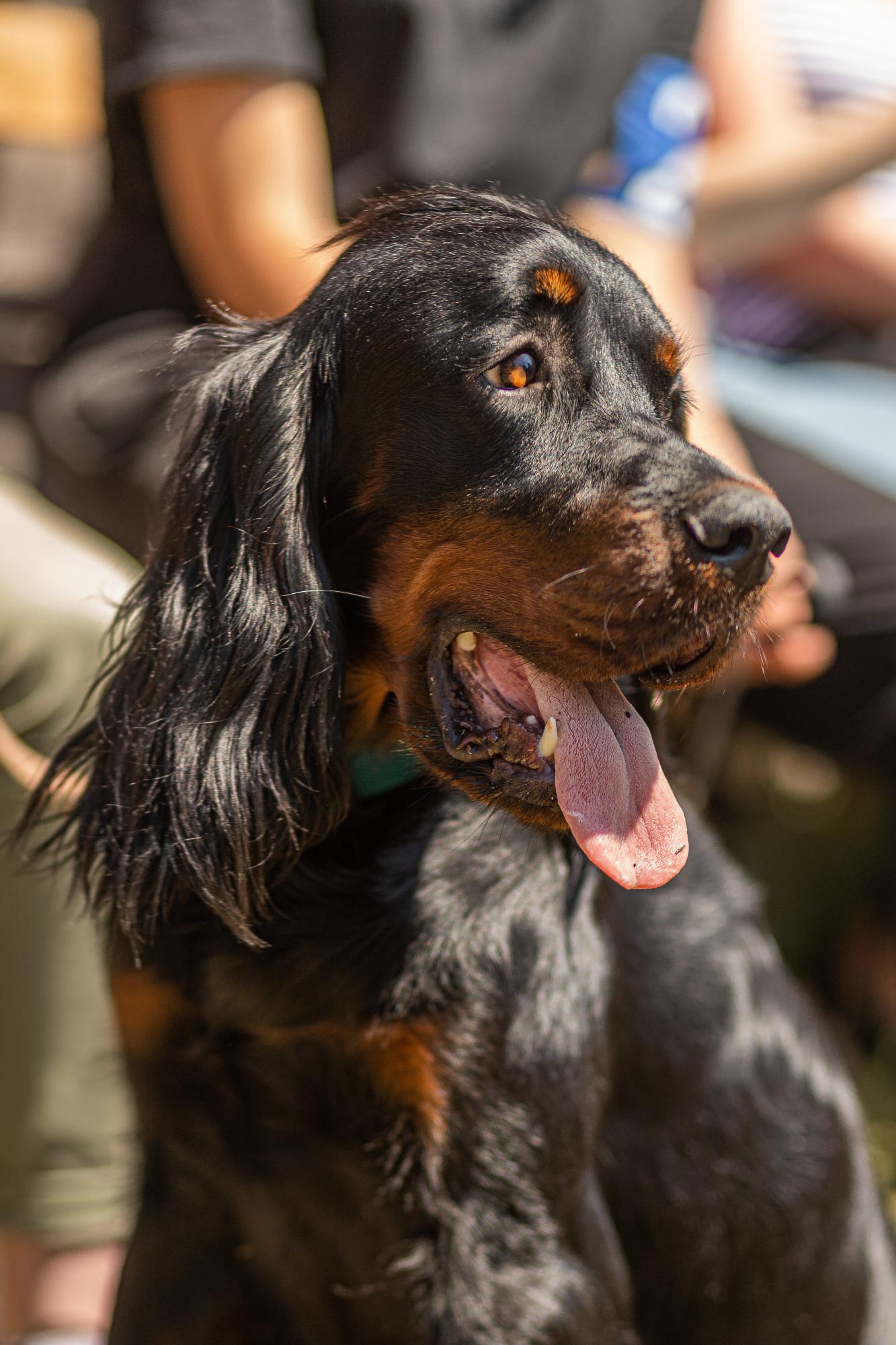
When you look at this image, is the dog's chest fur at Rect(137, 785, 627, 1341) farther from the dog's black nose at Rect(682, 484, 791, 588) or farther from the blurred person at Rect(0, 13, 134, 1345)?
the dog's black nose at Rect(682, 484, 791, 588)

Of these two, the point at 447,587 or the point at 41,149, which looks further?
the point at 41,149

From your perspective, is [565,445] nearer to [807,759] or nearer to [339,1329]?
[339,1329]

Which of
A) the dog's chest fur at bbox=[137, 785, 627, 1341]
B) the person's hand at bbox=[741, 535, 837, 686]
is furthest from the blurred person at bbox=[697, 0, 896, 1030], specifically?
the dog's chest fur at bbox=[137, 785, 627, 1341]

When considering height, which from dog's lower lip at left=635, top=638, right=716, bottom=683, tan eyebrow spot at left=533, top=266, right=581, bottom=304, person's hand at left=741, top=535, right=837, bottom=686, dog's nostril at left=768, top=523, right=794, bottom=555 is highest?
tan eyebrow spot at left=533, top=266, right=581, bottom=304

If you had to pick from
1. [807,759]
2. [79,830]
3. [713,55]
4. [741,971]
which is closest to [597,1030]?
[741,971]

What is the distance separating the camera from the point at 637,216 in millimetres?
3166

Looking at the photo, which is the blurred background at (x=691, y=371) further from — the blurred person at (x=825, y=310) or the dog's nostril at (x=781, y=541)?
the dog's nostril at (x=781, y=541)

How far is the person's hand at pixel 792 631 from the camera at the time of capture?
99.8 inches

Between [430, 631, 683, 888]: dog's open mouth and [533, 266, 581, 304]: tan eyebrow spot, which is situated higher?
[533, 266, 581, 304]: tan eyebrow spot

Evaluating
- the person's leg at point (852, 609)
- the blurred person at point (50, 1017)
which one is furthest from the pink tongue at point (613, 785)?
the person's leg at point (852, 609)

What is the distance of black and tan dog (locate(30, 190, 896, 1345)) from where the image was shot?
1610 mm

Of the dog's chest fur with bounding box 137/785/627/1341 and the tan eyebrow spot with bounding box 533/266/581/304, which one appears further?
the dog's chest fur with bounding box 137/785/627/1341

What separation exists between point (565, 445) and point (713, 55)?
9.27 ft

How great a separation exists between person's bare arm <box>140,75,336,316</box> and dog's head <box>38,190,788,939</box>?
0.88 metres
